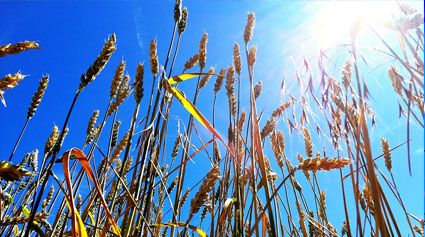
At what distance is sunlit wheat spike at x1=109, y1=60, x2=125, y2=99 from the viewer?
1.11 metres

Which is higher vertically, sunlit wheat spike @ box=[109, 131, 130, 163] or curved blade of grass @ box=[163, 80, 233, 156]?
sunlit wheat spike @ box=[109, 131, 130, 163]

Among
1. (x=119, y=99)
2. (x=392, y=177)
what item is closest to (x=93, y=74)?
(x=119, y=99)

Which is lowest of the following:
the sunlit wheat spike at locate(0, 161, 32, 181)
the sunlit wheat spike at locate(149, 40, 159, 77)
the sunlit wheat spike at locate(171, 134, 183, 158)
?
the sunlit wheat spike at locate(0, 161, 32, 181)

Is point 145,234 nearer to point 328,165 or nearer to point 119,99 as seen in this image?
point 119,99

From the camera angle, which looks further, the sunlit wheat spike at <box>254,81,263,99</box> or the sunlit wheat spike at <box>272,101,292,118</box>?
the sunlit wheat spike at <box>254,81,263,99</box>

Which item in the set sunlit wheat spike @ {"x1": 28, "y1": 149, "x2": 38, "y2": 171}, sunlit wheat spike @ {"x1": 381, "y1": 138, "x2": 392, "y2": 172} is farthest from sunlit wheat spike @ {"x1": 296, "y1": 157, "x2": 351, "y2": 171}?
sunlit wheat spike @ {"x1": 28, "y1": 149, "x2": 38, "y2": 171}

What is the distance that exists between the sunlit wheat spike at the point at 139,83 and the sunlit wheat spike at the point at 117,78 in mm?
114

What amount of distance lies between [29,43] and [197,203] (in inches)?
24.9

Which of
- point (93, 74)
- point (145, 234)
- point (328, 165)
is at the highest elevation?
point (93, 74)

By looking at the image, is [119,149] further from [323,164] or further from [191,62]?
[323,164]

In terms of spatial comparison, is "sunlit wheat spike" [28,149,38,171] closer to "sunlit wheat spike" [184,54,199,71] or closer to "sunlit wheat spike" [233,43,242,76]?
"sunlit wheat spike" [184,54,199,71]

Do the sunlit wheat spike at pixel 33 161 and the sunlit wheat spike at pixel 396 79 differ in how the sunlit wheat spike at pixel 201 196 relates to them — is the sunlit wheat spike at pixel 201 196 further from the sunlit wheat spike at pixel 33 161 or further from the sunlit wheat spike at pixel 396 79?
the sunlit wheat spike at pixel 33 161

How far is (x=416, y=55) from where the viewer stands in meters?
0.69

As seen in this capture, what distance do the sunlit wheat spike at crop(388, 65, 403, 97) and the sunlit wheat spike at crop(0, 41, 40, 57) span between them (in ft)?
3.23
